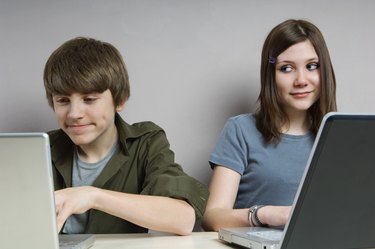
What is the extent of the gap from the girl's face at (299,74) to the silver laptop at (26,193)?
101 centimetres

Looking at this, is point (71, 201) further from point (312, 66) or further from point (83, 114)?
point (312, 66)

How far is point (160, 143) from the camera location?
4.59ft

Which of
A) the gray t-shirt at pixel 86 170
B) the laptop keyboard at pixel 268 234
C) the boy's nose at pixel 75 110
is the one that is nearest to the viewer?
the laptop keyboard at pixel 268 234

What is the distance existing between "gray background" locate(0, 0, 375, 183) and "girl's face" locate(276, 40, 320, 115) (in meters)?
0.31

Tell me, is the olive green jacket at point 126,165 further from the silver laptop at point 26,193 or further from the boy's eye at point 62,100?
the silver laptop at point 26,193

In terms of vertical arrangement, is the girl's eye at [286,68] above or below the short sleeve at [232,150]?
above

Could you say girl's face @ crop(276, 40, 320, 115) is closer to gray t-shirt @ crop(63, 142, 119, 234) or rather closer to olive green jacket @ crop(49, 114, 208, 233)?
olive green jacket @ crop(49, 114, 208, 233)

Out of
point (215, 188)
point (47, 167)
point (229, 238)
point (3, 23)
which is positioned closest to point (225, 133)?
point (215, 188)

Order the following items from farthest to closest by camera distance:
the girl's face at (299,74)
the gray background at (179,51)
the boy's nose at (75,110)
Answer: the gray background at (179,51) < the girl's face at (299,74) < the boy's nose at (75,110)

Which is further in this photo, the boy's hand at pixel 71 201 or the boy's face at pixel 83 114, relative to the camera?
the boy's face at pixel 83 114

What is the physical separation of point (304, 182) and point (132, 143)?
0.83 metres

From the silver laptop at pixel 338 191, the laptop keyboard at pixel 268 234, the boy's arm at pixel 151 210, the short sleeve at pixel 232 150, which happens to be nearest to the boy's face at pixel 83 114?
the boy's arm at pixel 151 210

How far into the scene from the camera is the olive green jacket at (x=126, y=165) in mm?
1316

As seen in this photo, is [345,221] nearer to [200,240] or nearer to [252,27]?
[200,240]
